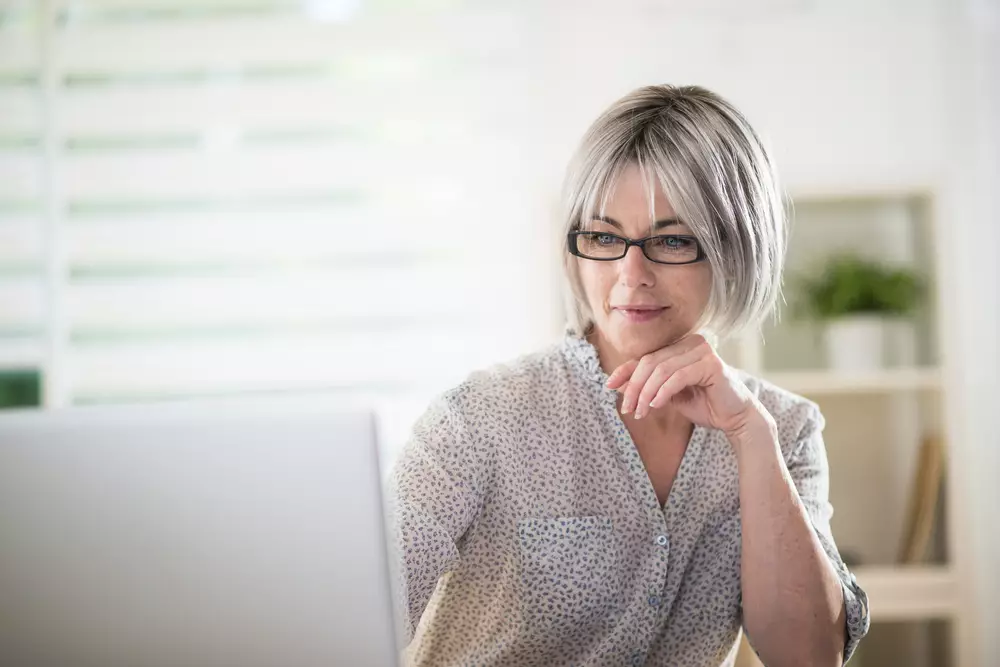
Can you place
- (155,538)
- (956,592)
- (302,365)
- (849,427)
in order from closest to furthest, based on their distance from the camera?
(155,538)
(956,592)
(849,427)
(302,365)

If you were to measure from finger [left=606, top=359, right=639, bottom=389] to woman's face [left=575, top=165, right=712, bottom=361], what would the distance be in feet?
0.22

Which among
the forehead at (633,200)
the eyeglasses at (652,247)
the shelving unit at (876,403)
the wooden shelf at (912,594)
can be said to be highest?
the forehead at (633,200)

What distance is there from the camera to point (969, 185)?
3.02 meters

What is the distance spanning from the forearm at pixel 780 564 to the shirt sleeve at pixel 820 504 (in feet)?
0.11

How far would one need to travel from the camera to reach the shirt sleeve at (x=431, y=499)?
112 centimetres

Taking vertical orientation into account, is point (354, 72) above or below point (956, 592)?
above

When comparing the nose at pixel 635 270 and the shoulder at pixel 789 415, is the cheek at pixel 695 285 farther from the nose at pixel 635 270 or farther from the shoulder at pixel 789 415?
the shoulder at pixel 789 415

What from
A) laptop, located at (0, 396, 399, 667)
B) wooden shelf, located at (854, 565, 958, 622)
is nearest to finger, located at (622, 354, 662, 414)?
laptop, located at (0, 396, 399, 667)

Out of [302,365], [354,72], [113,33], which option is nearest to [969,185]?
[354,72]

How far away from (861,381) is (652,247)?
65.9 inches

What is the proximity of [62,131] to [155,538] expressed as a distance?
9.24ft

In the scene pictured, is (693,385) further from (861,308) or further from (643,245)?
(861,308)

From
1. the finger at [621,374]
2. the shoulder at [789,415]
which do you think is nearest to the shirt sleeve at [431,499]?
the finger at [621,374]

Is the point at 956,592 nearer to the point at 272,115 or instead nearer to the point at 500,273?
the point at 500,273
